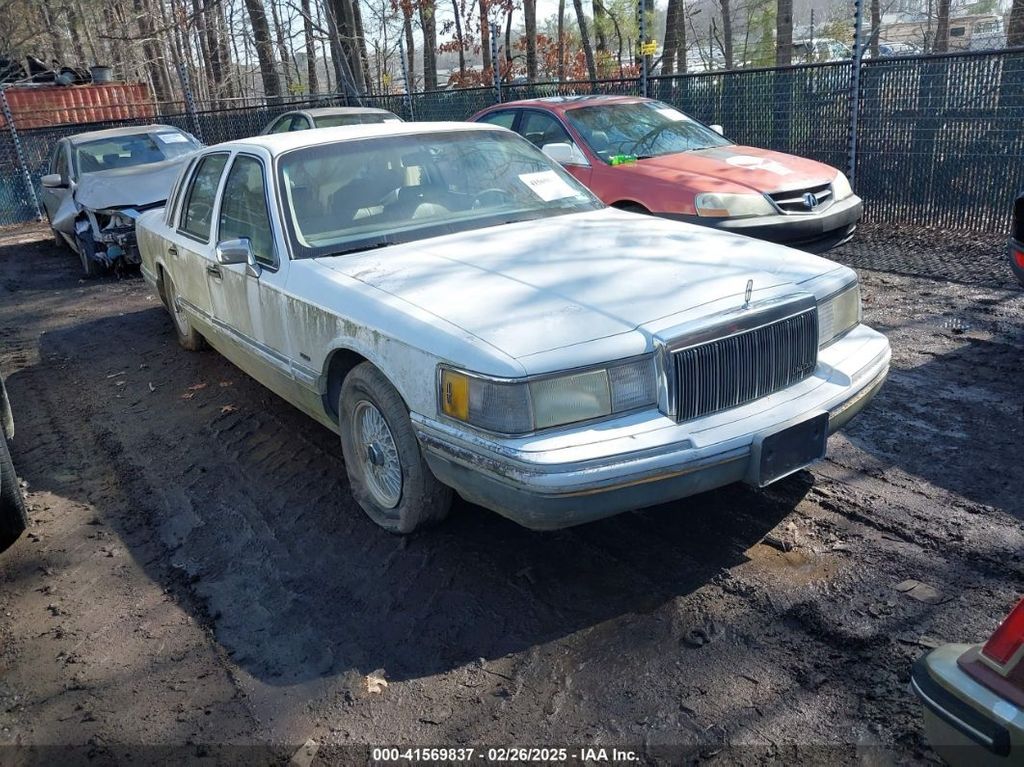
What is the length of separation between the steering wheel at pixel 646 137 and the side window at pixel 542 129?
61cm

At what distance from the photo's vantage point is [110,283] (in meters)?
10.2

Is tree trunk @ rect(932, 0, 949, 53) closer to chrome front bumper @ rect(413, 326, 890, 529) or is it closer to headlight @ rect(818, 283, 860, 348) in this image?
headlight @ rect(818, 283, 860, 348)

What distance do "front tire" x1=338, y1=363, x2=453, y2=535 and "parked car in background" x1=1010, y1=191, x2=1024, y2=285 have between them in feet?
12.3

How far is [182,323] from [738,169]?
4.85m

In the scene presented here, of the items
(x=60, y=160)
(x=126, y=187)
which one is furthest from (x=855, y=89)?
(x=60, y=160)

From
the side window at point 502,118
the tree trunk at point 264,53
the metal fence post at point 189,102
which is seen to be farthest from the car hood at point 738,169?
the tree trunk at point 264,53

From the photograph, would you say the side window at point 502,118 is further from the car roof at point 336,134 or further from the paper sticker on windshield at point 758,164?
the car roof at point 336,134

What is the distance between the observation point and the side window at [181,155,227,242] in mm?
5418

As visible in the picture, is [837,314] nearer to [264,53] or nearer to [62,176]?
[62,176]

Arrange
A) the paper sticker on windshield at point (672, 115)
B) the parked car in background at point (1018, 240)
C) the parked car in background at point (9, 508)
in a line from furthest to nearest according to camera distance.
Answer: the paper sticker on windshield at point (672, 115)
the parked car in background at point (1018, 240)
the parked car in background at point (9, 508)

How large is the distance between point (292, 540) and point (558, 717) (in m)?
1.74

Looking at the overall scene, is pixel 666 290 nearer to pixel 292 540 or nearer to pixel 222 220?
pixel 292 540

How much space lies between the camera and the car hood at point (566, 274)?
3266 mm

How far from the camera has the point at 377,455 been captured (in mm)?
3893
